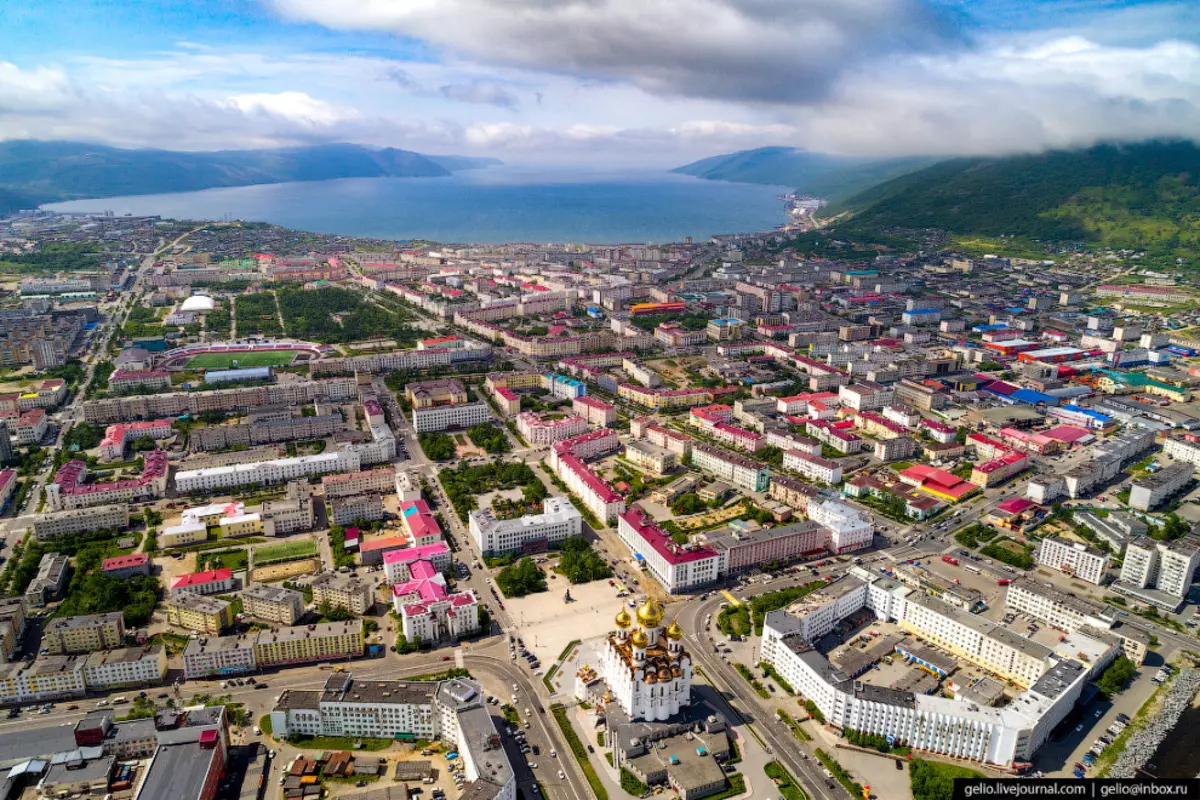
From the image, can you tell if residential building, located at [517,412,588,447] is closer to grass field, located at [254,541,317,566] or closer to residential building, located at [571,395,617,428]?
residential building, located at [571,395,617,428]

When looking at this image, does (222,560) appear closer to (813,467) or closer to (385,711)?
(385,711)

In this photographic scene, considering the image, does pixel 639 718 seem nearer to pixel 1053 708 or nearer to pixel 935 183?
pixel 1053 708

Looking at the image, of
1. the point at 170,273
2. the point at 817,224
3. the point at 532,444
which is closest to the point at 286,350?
the point at 532,444

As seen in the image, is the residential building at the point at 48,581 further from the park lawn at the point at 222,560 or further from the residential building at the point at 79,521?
the park lawn at the point at 222,560

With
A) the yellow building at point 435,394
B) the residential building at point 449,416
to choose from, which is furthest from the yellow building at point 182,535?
the yellow building at point 435,394

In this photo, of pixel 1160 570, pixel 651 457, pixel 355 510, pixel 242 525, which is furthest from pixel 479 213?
pixel 1160 570

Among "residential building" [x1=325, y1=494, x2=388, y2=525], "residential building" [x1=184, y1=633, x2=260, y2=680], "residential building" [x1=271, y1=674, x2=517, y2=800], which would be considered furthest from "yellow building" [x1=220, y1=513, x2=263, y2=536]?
"residential building" [x1=271, y1=674, x2=517, y2=800]
